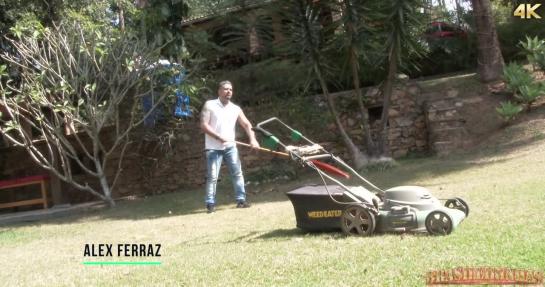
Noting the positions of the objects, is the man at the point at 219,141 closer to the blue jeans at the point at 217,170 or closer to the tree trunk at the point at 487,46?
the blue jeans at the point at 217,170

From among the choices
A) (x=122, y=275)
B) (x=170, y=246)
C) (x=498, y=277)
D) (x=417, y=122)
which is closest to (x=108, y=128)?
(x=417, y=122)

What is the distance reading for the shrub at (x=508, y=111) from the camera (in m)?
10.8

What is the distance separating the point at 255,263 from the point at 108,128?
32.4 feet

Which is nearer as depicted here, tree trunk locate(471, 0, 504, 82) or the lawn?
the lawn

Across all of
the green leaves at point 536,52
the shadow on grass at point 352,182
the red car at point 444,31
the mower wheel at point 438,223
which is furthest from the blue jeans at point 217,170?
the red car at point 444,31

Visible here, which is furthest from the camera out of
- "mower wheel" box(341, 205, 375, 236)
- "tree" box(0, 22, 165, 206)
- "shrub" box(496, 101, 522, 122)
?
"shrub" box(496, 101, 522, 122)

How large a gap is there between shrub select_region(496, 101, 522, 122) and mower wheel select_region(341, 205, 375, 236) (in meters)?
7.30

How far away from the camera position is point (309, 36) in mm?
10656

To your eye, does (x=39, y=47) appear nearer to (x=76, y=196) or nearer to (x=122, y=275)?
(x=76, y=196)

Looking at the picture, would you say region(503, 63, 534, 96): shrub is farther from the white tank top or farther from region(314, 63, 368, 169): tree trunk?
the white tank top

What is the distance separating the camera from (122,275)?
4.29 metres

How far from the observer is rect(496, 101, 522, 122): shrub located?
1078 cm

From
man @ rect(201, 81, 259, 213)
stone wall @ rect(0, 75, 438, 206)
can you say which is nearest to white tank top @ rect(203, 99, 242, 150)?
man @ rect(201, 81, 259, 213)

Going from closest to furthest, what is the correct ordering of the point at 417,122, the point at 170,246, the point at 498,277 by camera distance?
the point at 498,277 < the point at 170,246 < the point at 417,122
